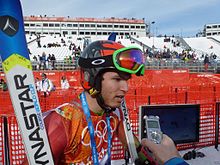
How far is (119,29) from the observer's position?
320 feet

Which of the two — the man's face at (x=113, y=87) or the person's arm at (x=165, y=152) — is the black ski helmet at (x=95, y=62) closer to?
the man's face at (x=113, y=87)

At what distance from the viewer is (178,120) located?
6027 mm

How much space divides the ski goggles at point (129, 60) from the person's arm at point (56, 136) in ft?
2.22

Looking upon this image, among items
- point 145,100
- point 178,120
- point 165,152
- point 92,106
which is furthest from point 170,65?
point 165,152

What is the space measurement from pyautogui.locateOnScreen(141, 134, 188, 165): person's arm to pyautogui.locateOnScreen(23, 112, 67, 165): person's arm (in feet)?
2.27

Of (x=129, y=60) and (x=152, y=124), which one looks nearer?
(x=152, y=124)

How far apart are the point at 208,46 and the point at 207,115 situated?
42172 millimetres

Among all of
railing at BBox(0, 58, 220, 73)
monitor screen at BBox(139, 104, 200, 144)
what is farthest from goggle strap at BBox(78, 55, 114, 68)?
railing at BBox(0, 58, 220, 73)

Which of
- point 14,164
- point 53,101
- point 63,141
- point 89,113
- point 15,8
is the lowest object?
point 14,164

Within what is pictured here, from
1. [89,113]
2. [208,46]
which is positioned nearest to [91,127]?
[89,113]

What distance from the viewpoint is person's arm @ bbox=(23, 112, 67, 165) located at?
2.42 metres

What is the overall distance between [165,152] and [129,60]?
2.97 ft

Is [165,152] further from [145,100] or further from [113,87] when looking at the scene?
[145,100]

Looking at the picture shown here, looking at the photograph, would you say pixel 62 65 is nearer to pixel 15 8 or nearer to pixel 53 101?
pixel 53 101
